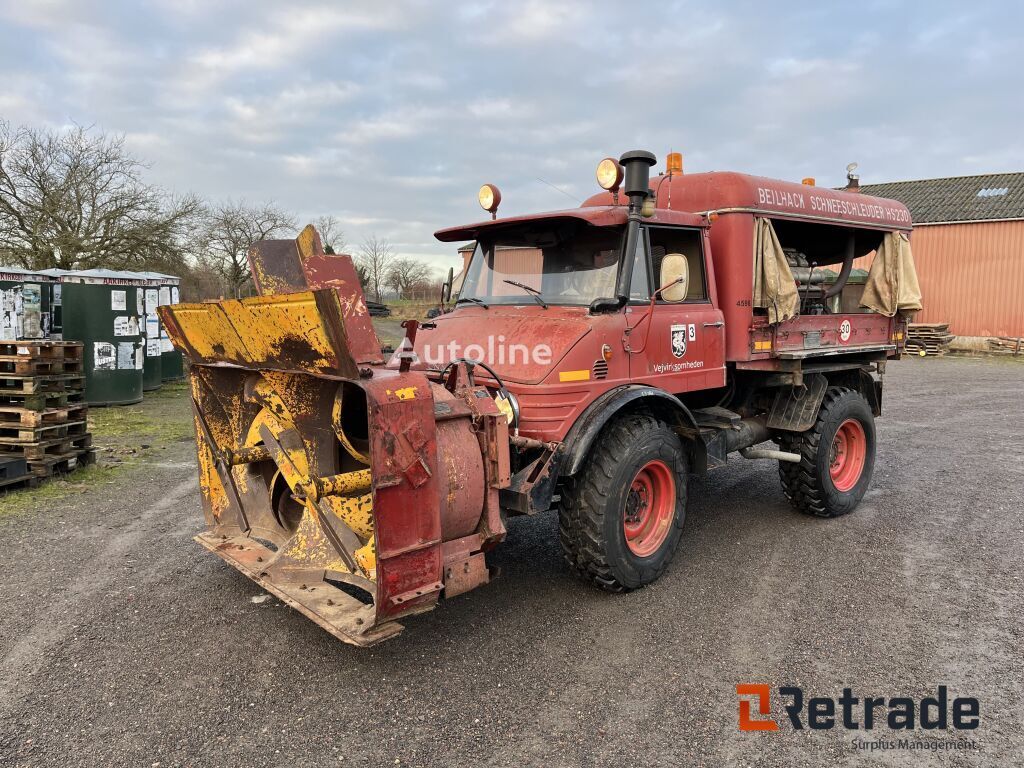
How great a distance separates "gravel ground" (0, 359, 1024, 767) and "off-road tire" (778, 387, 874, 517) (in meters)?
0.21

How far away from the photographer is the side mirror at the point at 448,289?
17.3 feet

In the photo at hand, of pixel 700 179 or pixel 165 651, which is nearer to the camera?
pixel 165 651

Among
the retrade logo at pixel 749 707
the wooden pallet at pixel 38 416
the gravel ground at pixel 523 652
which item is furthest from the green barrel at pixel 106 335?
the retrade logo at pixel 749 707

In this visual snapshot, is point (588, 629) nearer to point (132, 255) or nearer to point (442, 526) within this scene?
point (442, 526)

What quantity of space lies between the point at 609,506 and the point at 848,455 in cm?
346

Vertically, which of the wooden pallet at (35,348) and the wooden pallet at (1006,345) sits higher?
the wooden pallet at (1006,345)

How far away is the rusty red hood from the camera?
3.90 metres

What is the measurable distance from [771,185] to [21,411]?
7160mm

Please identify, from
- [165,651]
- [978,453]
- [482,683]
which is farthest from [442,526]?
[978,453]

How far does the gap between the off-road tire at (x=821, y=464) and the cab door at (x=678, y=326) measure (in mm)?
1195

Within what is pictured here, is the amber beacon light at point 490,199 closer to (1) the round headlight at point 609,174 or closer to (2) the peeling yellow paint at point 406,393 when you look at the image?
(1) the round headlight at point 609,174

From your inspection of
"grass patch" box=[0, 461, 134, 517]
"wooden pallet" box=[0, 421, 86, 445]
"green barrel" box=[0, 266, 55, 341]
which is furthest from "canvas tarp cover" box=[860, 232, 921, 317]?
"green barrel" box=[0, 266, 55, 341]

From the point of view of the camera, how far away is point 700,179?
502cm

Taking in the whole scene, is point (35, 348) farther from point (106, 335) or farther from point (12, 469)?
point (106, 335)
